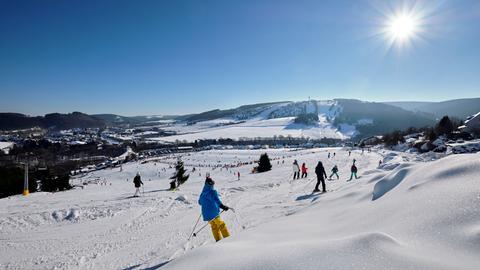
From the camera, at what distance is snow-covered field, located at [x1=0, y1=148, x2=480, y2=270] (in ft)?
10.5

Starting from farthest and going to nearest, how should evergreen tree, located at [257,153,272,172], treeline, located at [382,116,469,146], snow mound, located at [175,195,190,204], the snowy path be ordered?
treeline, located at [382,116,469,146]
evergreen tree, located at [257,153,272,172]
snow mound, located at [175,195,190,204]
the snowy path

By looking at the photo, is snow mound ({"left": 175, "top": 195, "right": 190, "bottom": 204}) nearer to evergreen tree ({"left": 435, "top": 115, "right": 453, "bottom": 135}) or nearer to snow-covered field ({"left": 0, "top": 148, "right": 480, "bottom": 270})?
snow-covered field ({"left": 0, "top": 148, "right": 480, "bottom": 270})

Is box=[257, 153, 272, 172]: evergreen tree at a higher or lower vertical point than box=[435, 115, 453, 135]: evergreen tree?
lower

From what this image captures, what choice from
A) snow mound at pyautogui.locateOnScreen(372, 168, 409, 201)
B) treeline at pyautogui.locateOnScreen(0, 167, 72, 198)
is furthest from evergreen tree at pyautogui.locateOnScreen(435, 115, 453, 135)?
treeline at pyautogui.locateOnScreen(0, 167, 72, 198)

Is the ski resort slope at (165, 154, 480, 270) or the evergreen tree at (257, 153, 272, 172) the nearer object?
the ski resort slope at (165, 154, 480, 270)

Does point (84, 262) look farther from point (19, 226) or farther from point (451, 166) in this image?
point (451, 166)

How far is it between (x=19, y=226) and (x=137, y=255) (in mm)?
5712

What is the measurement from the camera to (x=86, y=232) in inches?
339

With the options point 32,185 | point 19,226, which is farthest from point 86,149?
point 19,226

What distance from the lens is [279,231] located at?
585 cm

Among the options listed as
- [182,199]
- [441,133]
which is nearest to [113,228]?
[182,199]

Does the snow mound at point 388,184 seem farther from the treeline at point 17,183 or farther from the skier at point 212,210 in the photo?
the treeline at point 17,183

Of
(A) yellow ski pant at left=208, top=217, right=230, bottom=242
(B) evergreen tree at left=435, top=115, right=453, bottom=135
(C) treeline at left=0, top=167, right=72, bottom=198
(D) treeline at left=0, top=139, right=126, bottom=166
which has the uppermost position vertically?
(B) evergreen tree at left=435, top=115, right=453, bottom=135

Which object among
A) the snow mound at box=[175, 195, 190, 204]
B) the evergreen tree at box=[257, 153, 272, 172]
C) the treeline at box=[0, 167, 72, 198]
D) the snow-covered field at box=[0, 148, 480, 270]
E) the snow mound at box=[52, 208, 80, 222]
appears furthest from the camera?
the evergreen tree at box=[257, 153, 272, 172]
